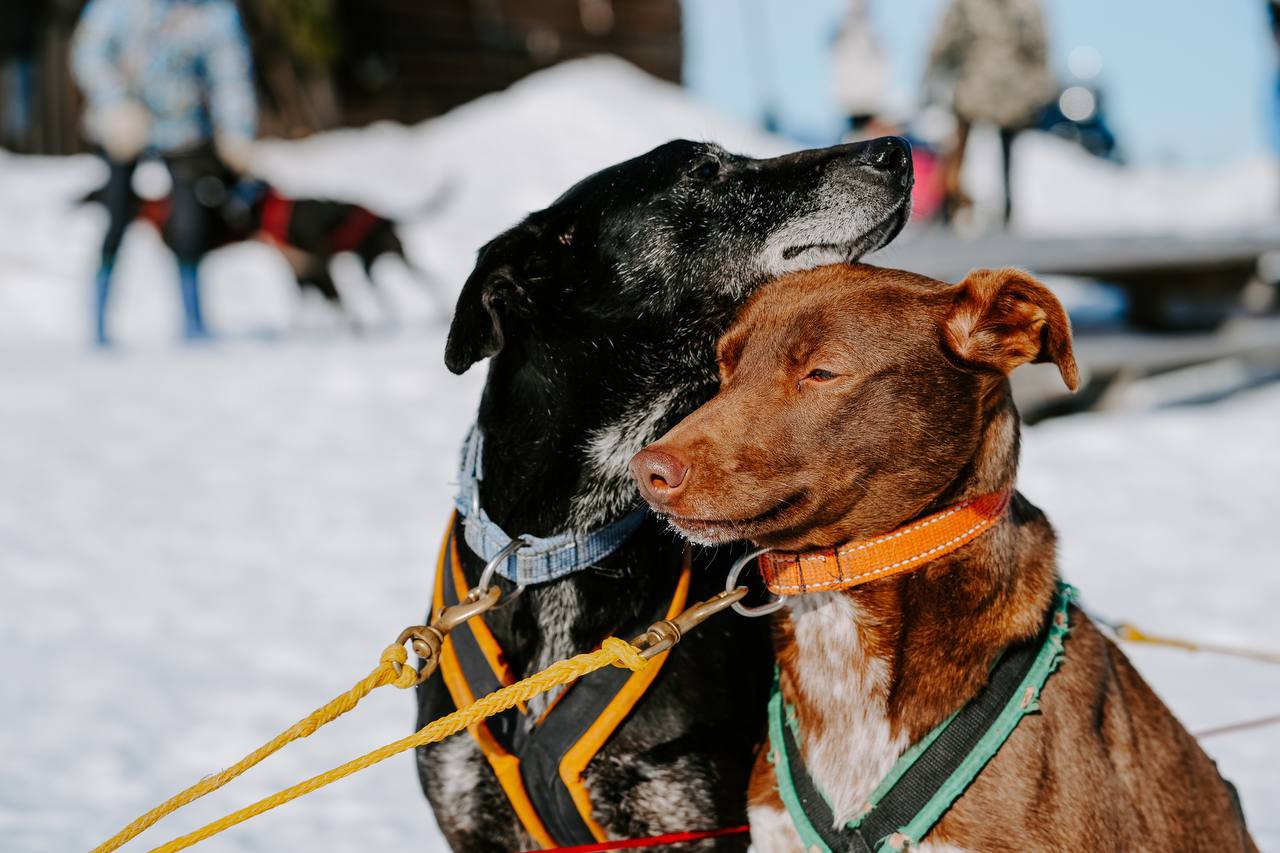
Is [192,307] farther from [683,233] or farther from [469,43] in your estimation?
[469,43]

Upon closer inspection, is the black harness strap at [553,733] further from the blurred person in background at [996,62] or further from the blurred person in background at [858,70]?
the blurred person in background at [858,70]

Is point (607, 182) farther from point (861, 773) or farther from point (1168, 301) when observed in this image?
point (1168, 301)

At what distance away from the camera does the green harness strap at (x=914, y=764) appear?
1.78 metres

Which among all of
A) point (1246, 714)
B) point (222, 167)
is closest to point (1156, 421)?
point (1246, 714)

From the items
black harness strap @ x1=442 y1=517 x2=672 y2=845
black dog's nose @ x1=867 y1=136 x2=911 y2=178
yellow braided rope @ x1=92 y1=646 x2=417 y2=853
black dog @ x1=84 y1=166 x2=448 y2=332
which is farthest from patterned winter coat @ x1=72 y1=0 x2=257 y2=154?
yellow braided rope @ x1=92 y1=646 x2=417 y2=853

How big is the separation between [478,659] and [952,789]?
2.99ft

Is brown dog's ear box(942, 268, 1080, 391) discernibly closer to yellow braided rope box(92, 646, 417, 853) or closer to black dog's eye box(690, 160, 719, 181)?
black dog's eye box(690, 160, 719, 181)

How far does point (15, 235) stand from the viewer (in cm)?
1176

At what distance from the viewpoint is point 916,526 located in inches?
73.3

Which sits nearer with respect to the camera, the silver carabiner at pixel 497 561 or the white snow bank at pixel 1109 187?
the silver carabiner at pixel 497 561

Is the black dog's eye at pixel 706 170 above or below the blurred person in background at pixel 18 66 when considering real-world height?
below

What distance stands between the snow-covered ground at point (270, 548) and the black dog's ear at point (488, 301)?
108cm

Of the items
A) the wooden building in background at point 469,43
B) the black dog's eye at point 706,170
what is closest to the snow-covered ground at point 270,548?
the black dog's eye at point 706,170

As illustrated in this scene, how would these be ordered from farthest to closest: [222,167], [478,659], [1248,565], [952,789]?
[222,167]
[1248,565]
[478,659]
[952,789]
